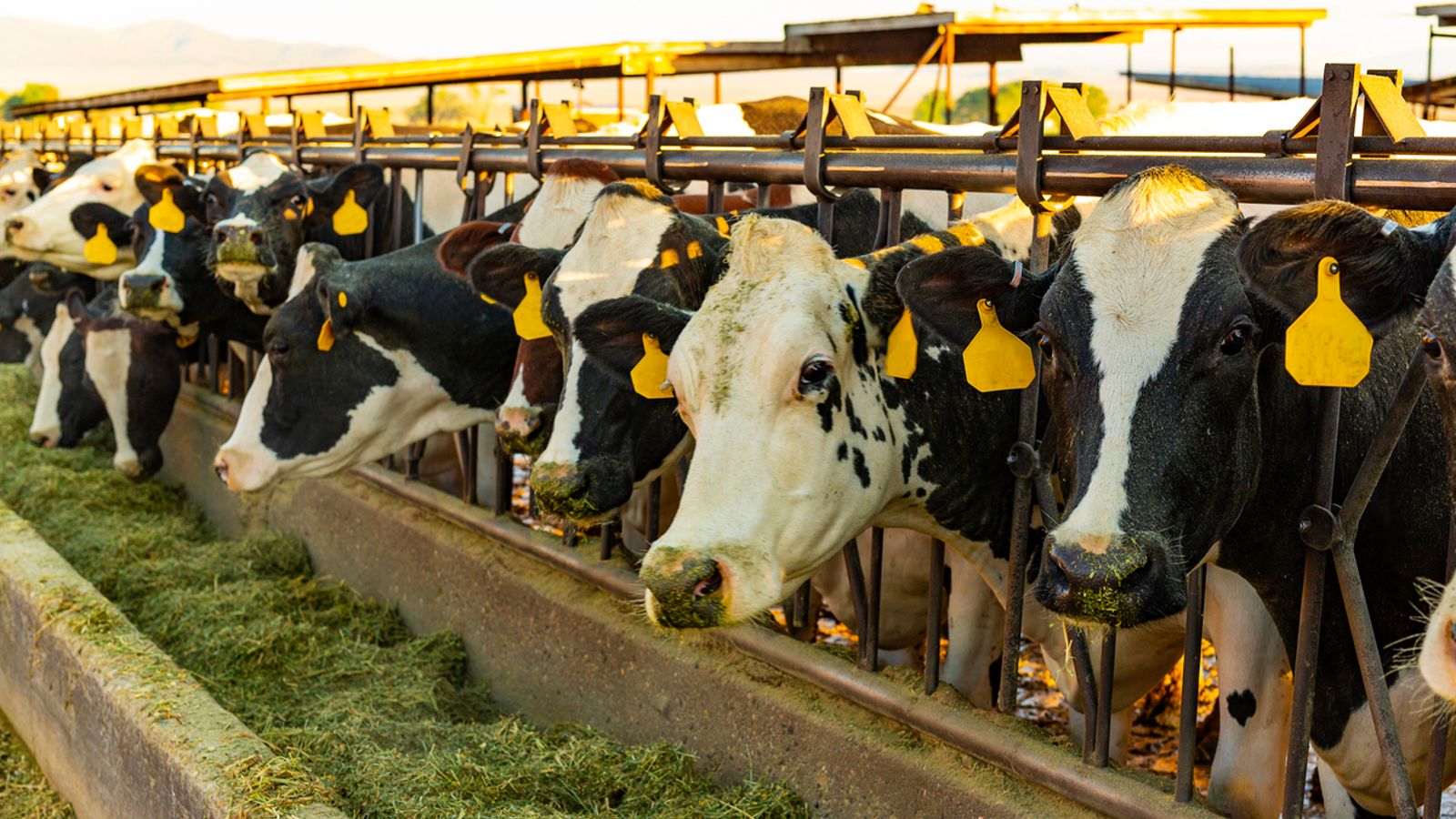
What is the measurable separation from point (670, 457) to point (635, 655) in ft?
2.68

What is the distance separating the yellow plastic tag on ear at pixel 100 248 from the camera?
787cm

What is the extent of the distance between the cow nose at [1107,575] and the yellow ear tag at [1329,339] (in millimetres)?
369

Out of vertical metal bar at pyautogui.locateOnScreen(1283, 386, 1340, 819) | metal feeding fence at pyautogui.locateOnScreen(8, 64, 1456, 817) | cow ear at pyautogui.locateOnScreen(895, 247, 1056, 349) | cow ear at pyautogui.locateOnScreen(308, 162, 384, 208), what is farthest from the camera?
cow ear at pyautogui.locateOnScreen(308, 162, 384, 208)

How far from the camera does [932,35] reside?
9344 mm

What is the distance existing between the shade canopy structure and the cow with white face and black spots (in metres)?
3.51

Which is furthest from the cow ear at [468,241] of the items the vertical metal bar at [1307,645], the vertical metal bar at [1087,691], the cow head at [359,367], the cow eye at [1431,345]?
the cow eye at [1431,345]

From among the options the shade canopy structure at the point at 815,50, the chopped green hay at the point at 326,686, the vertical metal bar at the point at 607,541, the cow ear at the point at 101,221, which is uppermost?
the shade canopy structure at the point at 815,50

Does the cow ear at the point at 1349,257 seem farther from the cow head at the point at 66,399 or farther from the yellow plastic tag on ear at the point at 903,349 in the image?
the cow head at the point at 66,399

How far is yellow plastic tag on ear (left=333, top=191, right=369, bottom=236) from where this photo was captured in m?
6.43

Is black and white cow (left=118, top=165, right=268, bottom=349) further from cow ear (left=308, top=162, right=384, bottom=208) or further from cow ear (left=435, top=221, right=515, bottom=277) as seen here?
cow ear (left=435, top=221, right=515, bottom=277)

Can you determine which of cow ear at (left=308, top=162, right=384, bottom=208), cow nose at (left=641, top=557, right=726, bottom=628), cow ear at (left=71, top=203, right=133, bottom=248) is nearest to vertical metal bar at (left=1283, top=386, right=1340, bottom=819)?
cow nose at (left=641, top=557, right=726, bottom=628)

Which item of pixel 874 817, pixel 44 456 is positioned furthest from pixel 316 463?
pixel 44 456

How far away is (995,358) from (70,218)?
6.95 meters

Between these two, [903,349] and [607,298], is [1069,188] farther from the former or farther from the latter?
[607,298]
